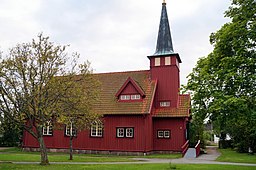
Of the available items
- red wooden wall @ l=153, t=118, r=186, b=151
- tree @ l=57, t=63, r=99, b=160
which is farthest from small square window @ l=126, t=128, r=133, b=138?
tree @ l=57, t=63, r=99, b=160

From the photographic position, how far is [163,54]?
3303 centimetres

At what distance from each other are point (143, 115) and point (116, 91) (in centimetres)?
485

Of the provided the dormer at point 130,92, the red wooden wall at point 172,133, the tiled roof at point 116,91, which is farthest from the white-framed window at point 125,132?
the dormer at point 130,92

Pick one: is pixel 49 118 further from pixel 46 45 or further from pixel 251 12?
pixel 251 12

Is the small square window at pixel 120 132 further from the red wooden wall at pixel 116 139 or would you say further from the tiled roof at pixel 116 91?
Answer: the tiled roof at pixel 116 91

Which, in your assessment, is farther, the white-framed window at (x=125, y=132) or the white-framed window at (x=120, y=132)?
the white-framed window at (x=120, y=132)

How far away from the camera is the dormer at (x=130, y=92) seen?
3138cm

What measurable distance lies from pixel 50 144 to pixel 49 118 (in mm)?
14055

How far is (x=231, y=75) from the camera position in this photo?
14.5 metres

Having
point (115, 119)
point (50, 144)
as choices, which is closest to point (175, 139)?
point (115, 119)

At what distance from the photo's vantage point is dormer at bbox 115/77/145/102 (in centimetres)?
A: 3138

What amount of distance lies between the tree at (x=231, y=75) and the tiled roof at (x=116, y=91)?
44.8ft

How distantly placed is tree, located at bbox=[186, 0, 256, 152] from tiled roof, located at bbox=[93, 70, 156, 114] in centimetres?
1365

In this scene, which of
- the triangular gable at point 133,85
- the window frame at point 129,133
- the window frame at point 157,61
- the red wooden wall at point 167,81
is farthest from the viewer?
the window frame at point 157,61
